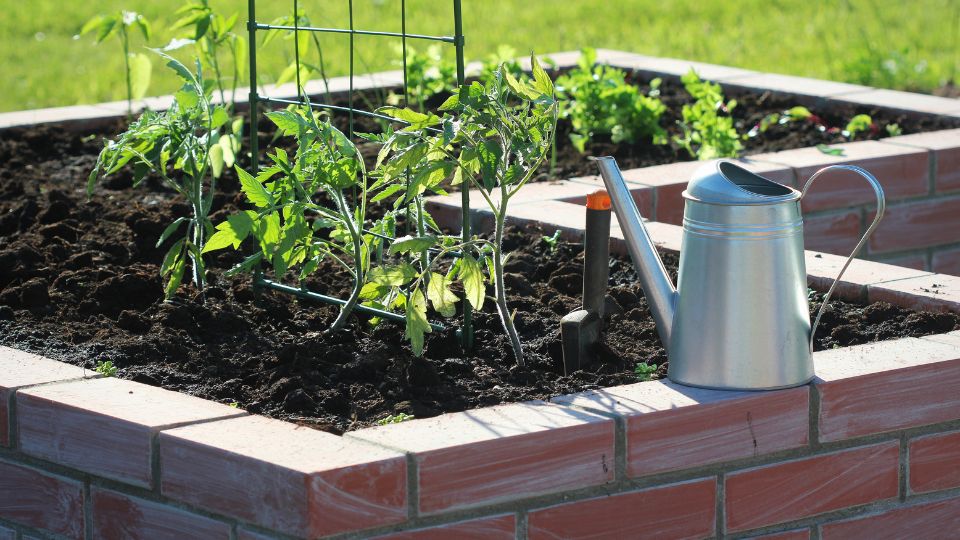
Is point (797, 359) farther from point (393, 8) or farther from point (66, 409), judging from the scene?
point (393, 8)

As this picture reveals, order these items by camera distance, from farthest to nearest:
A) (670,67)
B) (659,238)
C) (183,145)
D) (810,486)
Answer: (670,67), (659,238), (183,145), (810,486)

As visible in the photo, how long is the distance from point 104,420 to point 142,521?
20 cm

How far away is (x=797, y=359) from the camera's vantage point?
9.15ft

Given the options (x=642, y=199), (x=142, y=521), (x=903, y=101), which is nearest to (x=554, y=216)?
(x=642, y=199)

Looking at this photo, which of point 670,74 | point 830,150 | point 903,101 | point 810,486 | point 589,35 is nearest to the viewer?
point 810,486

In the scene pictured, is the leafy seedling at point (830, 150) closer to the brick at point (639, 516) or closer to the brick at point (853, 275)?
the brick at point (853, 275)

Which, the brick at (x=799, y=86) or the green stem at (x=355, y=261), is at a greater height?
the brick at (x=799, y=86)

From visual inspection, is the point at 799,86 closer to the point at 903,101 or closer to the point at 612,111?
the point at 903,101

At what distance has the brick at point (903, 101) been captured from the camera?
5.65 m

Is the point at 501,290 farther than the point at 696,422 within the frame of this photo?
Yes

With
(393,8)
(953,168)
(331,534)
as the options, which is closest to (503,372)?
(331,534)

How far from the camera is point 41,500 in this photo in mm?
2896

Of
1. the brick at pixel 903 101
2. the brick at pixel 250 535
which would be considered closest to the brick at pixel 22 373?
the brick at pixel 250 535

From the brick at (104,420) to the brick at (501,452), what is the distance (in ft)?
1.25
